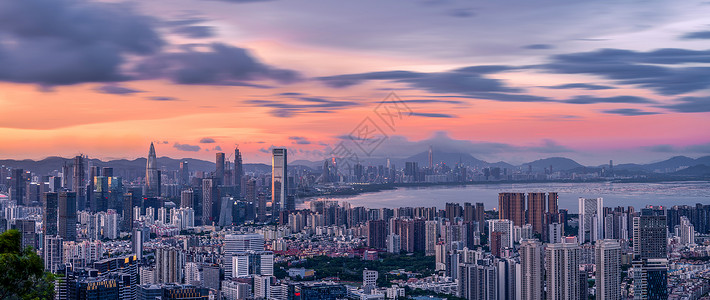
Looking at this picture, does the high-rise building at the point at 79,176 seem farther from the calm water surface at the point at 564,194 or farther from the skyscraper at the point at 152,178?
the calm water surface at the point at 564,194

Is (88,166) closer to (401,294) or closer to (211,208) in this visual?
(211,208)

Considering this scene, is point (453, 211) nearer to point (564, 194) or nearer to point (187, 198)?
point (564, 194)

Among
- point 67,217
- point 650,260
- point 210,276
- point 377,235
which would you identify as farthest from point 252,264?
point 67,217

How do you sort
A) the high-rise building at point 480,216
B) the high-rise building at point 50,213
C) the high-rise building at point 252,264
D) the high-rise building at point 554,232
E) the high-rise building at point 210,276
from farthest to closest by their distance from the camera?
the high-rise building at point 480,216 < the high-rise building at point 50,213 < the high-rise building at point 554,232 < the high-rise building at point 252,264 < the high-rise building at point 210,276

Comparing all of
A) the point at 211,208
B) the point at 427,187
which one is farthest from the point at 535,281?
the point at 427,187

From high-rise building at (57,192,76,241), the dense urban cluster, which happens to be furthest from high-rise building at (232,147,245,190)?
high-rise building at (57,192,76,241)

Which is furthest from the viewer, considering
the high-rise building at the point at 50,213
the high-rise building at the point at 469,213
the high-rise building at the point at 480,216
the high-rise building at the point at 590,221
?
the high-rise building at the point at 469,213

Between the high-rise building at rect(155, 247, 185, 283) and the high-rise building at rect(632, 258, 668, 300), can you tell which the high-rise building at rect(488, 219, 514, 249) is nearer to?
the high-rise building at rect(632, 258, 668, 300)

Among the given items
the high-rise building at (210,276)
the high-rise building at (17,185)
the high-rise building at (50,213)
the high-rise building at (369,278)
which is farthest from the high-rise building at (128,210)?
the high-rise building at (369,278)

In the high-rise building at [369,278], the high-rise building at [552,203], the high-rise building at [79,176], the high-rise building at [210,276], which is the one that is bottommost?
the high-rise building at [369,278]
